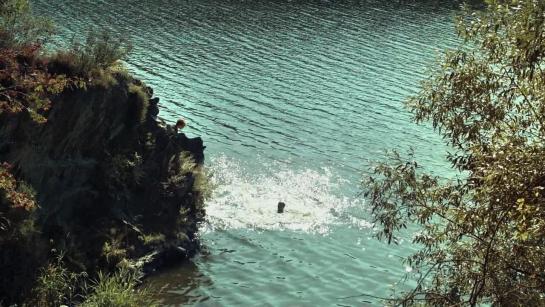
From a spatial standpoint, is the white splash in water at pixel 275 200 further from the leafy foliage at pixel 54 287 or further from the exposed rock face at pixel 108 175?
the leafy foliage at pixel 54 287

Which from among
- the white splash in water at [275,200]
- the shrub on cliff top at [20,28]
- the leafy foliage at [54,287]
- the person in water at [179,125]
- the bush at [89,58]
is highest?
the shrub on cliff top at [20,28]

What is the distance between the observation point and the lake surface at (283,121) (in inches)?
894

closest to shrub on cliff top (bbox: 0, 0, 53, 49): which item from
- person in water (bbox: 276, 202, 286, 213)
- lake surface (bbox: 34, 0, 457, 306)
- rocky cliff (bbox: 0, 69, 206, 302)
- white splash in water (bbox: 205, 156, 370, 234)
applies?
rocky cliff (bbox: 0, 69, 206, 302)

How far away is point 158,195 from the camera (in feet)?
77.5

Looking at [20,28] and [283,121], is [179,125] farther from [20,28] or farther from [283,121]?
[283,121]

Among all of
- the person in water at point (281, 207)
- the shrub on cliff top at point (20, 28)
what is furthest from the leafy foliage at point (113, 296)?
the person in water at point (281, 207)

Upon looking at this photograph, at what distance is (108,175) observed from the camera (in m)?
21.6

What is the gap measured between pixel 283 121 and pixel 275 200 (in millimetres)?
10921

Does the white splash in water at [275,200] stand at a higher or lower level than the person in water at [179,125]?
lower

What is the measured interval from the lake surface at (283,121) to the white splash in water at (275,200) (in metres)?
0.09

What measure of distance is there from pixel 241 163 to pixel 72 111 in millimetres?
13453

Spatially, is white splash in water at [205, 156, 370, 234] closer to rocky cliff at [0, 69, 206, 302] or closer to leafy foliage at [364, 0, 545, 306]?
rocky cliff at [0, 69, 206, 302]

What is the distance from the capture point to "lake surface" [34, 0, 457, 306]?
74.5 ft

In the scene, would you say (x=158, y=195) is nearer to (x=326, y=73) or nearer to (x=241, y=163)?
(x=241, y=163)
